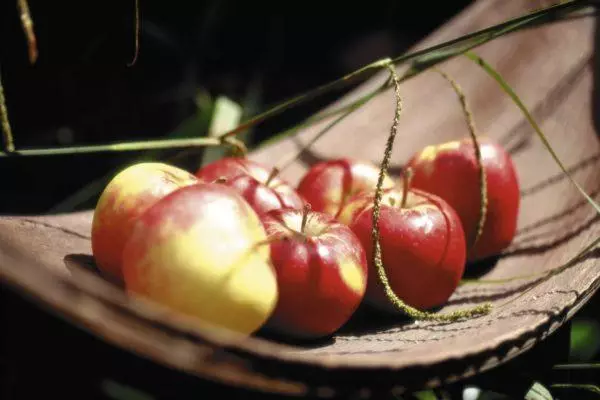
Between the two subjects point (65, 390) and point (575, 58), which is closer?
point (65, 390)

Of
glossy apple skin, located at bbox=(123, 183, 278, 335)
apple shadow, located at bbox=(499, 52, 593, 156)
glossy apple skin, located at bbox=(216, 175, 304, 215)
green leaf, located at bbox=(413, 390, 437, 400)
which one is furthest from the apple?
apple shadow, located at bbox=(499, 52, 593, 156)

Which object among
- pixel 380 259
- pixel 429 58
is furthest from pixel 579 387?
pixel 429 58

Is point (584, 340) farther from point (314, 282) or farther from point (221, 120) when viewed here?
point (221, 120)

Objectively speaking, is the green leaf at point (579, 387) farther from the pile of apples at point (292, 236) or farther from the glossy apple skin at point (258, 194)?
the glossy apple skin at point (258, 194)

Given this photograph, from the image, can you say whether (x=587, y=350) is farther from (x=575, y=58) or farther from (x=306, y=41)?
(x=306, y=41)

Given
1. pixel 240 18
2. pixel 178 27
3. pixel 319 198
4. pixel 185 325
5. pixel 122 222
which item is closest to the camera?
pixel 185 325

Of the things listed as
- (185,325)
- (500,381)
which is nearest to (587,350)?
(500,381)

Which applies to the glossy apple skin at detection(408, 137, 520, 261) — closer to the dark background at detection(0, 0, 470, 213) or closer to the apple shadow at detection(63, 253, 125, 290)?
the apple shadow at detection(63, 253, 125, 290)

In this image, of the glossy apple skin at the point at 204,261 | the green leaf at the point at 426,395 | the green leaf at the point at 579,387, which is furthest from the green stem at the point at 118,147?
the green leaf at the point at 579,387
